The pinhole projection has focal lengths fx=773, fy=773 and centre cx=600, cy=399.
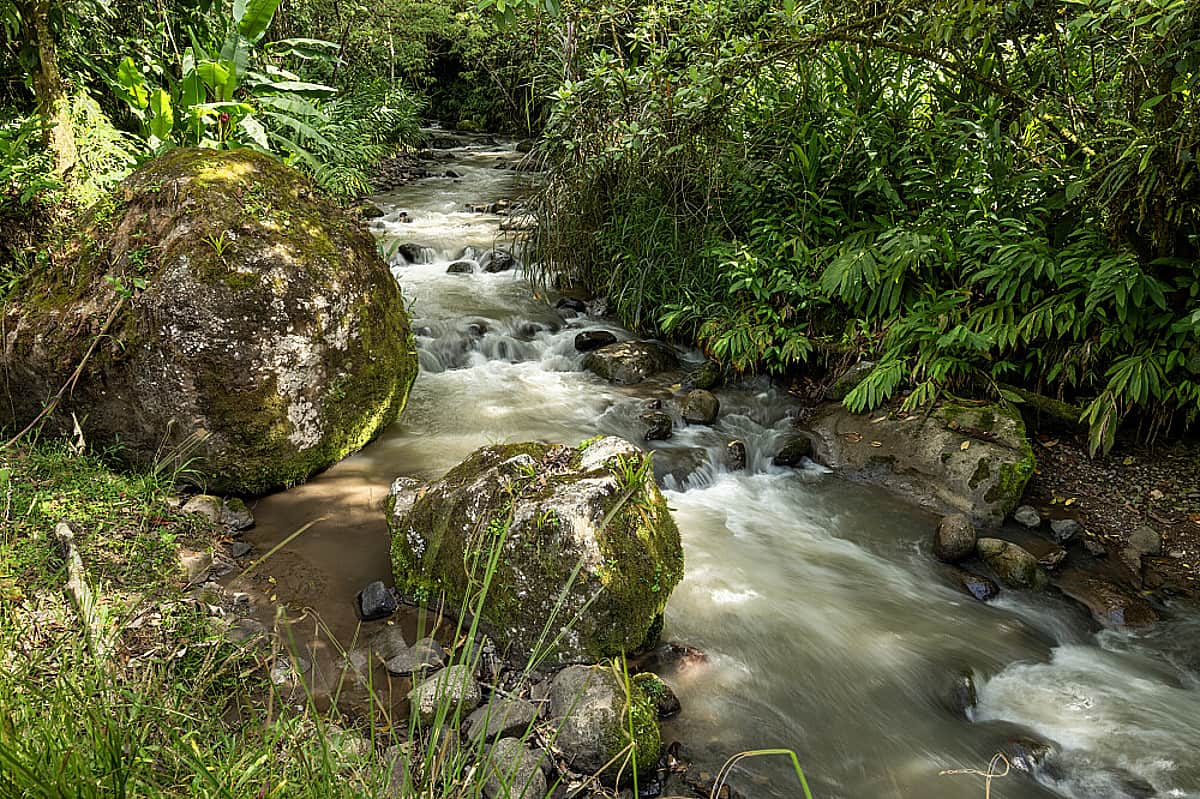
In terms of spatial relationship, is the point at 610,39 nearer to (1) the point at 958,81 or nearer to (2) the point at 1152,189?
(1) the point at 958,81

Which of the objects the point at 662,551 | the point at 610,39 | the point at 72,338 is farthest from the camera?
the point at 610,39

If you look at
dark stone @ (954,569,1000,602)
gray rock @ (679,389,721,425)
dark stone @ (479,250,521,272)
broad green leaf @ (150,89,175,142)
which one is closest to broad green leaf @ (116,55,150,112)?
broad green leaf @ (150,89,175,142)

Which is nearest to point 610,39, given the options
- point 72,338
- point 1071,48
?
point 1071,48

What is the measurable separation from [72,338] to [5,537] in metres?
1.58

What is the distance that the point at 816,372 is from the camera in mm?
6586

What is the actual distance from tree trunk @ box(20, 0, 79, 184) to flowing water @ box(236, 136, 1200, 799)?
9.79ft

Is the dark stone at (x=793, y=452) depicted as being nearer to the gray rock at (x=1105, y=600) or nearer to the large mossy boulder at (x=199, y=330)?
the gray rock at (x=1105, y=600)

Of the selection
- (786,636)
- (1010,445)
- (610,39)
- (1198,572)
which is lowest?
(786,636)

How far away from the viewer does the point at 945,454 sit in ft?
17.4

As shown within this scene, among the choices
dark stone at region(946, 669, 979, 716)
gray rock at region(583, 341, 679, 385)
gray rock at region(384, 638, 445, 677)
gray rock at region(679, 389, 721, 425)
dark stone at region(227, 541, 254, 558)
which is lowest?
dark stone at region(946, 669, 979, 716)

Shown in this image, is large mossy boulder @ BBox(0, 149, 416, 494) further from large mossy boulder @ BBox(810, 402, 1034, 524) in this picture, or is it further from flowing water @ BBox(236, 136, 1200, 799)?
large mossy boulder @ BBox(810, 402, 1034, 524)

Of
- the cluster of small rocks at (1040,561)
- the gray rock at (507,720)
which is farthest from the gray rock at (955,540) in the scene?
the gray rock at (507,720)

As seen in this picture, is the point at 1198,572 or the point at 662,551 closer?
the point at 662,551

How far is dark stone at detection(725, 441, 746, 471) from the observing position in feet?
19.2
